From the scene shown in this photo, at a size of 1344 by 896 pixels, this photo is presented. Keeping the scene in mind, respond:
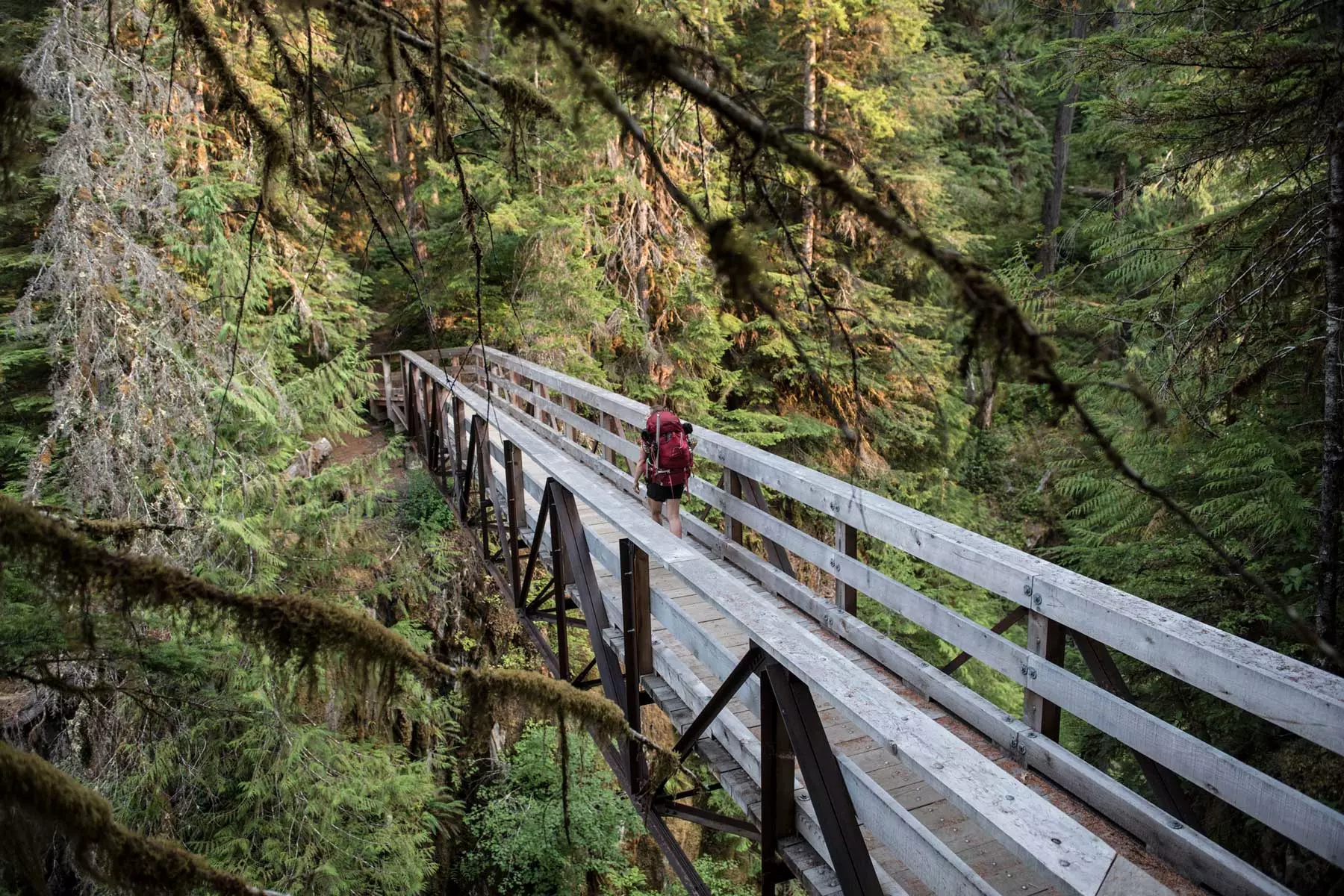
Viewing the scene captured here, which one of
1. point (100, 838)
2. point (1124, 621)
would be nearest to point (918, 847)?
point (1124, 621)

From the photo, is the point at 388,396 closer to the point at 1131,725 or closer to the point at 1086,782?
the point at 1086,782

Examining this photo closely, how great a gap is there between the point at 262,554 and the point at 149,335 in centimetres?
217

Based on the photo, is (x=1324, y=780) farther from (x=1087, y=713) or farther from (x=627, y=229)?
(x=627, y=229)

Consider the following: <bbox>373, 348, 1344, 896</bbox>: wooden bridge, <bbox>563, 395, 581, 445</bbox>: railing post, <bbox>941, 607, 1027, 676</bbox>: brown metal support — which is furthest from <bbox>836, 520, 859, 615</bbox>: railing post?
<bbox>563, 395, 581, 445</bbox>: railing post

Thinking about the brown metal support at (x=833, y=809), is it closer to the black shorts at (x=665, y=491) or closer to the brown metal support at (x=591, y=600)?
the brown metal support at (x=591, y=600)

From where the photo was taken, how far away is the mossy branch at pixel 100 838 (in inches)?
73.6

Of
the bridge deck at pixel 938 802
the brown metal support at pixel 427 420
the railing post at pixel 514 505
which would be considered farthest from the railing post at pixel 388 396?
the bridge deck at pixel 938 802

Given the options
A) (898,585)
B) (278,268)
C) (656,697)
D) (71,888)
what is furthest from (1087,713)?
(278,268)

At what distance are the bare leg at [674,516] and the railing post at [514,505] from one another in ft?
4.30

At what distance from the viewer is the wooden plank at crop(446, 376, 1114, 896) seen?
1.97m

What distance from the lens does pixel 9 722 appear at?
625 cm

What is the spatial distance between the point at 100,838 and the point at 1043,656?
3.47 meters

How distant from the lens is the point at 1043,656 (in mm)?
3684

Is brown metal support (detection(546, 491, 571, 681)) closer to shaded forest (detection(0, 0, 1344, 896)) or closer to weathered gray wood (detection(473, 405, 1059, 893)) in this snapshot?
weathered gray wood (detection(473, 405, 1059, 893))
